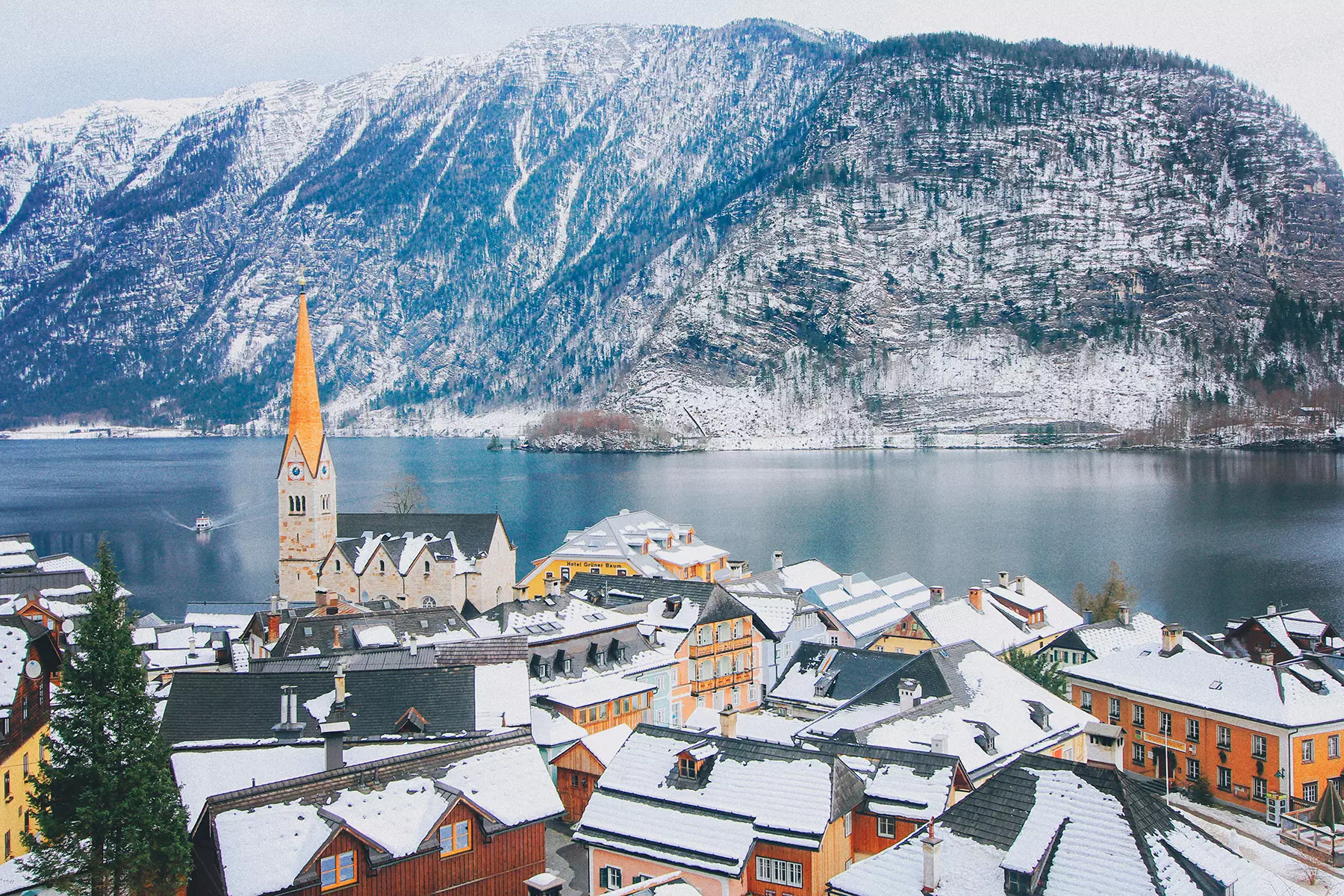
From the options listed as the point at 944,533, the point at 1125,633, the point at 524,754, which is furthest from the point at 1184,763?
the point at 944,533

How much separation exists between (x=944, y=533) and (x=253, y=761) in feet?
379

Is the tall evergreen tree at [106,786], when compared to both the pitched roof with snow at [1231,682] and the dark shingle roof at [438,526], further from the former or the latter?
the dark shingle roof at [438,526]

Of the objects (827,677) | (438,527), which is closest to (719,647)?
(827,677)

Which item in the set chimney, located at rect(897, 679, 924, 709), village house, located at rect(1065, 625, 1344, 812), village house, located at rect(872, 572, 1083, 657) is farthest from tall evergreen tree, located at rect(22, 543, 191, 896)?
village house, located at rect(872, 572, 1083, 657)

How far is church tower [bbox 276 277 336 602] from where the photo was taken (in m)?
74.2

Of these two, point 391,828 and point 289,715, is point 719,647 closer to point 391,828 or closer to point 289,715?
point 289,715

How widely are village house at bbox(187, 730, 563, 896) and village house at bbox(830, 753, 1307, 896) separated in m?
8.11

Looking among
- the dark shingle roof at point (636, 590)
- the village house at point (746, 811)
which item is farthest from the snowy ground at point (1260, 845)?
the dark shingle roof at point (636, 590)

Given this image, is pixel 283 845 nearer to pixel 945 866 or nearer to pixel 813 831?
pixel 813 831

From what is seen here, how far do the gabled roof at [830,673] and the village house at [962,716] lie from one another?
3.25 meters

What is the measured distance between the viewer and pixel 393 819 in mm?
23953

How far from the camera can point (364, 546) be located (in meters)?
72.4

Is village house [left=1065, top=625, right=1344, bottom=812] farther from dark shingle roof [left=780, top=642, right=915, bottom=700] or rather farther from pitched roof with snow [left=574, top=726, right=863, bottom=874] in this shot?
pitched roof with snow [left=574, top=726, right=863, bottom=874]

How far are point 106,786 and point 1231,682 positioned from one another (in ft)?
134
